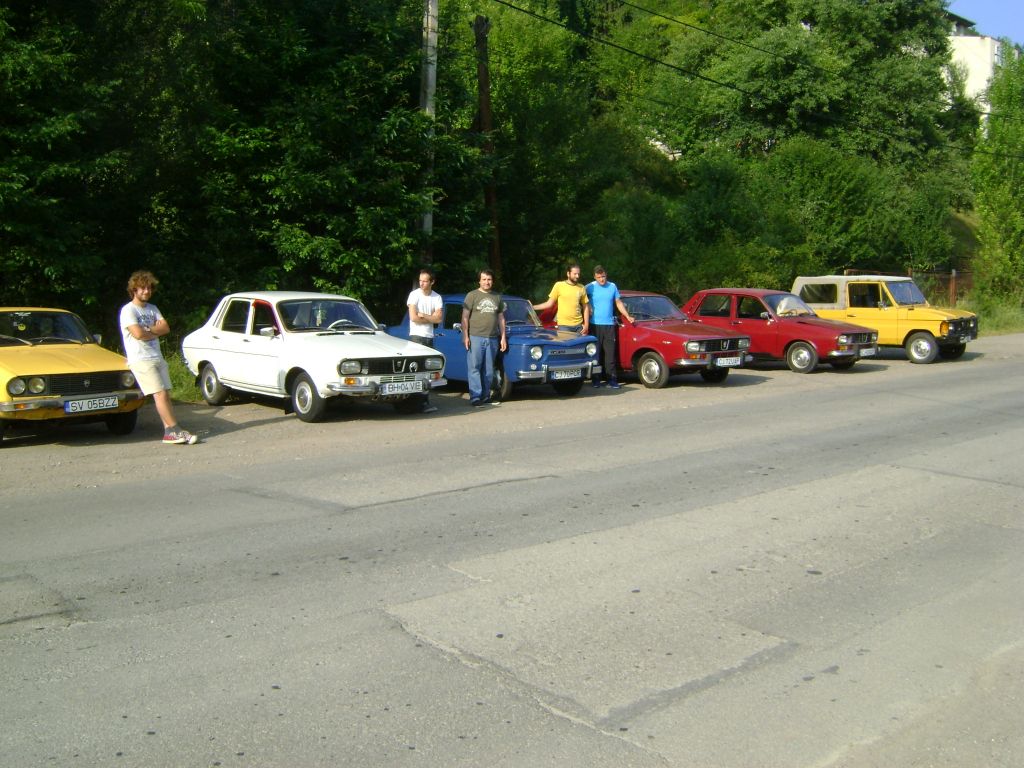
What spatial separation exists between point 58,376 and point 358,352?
3425mm

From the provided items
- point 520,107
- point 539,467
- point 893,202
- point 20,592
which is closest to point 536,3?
point 893,202

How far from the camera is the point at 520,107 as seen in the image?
75.7ft

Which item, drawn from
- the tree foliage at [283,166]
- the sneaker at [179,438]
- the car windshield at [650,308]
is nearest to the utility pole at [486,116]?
the tree foliage at [283,166]

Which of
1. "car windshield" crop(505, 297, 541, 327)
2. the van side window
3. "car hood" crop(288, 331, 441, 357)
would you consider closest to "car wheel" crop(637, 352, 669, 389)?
"car windshield" crop(505, 297, 541, 327)

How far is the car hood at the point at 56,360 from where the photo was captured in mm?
10617

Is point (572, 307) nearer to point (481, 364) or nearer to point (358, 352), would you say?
point (481, 364)

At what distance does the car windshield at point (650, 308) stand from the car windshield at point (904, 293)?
669 cm

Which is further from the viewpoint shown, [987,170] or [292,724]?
[987,170]

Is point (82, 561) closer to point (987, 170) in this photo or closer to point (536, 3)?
point (987, 170)

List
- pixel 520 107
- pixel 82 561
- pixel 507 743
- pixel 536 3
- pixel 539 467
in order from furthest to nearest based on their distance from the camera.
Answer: pixel 536 3 < pixel 520 107 < pixel 539 467 < pixel 82 561 < pixel 507 743

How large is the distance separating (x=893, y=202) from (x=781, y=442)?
3524cm

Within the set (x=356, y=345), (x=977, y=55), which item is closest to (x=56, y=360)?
(x=356, y=345)

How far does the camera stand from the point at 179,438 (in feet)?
36.3

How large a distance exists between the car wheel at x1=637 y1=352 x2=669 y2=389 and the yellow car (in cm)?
832
